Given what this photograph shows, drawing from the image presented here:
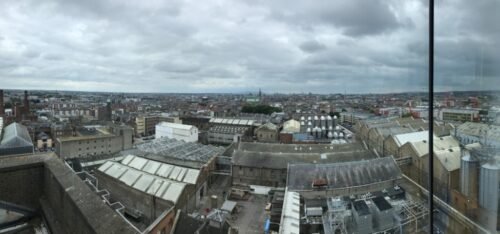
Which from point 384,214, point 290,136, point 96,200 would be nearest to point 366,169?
point 384,214

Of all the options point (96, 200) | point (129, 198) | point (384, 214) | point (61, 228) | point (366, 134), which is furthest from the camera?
point (366, 134)

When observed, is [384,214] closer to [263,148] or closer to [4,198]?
[4,198]

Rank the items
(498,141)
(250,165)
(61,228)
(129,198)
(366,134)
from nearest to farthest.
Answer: (498,141) < (61,228) < (129,198) < (250,165) < (366,134)

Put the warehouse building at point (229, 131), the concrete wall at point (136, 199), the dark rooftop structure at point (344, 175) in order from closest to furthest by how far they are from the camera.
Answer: the concrete wall at point (136, 199), the dark rooftop structure at point (344, 175), the warehouse building at point (229, 131)

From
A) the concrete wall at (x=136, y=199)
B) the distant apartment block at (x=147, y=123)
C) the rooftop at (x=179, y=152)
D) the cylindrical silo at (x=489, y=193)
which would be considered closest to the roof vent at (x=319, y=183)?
the concrete wall at (x=136, y=199)

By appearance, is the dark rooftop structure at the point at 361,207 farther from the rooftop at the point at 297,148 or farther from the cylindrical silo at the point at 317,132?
the cylindrical silo at the point at 317,132

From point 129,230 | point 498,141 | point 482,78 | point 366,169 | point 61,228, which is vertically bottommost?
point 366,169
